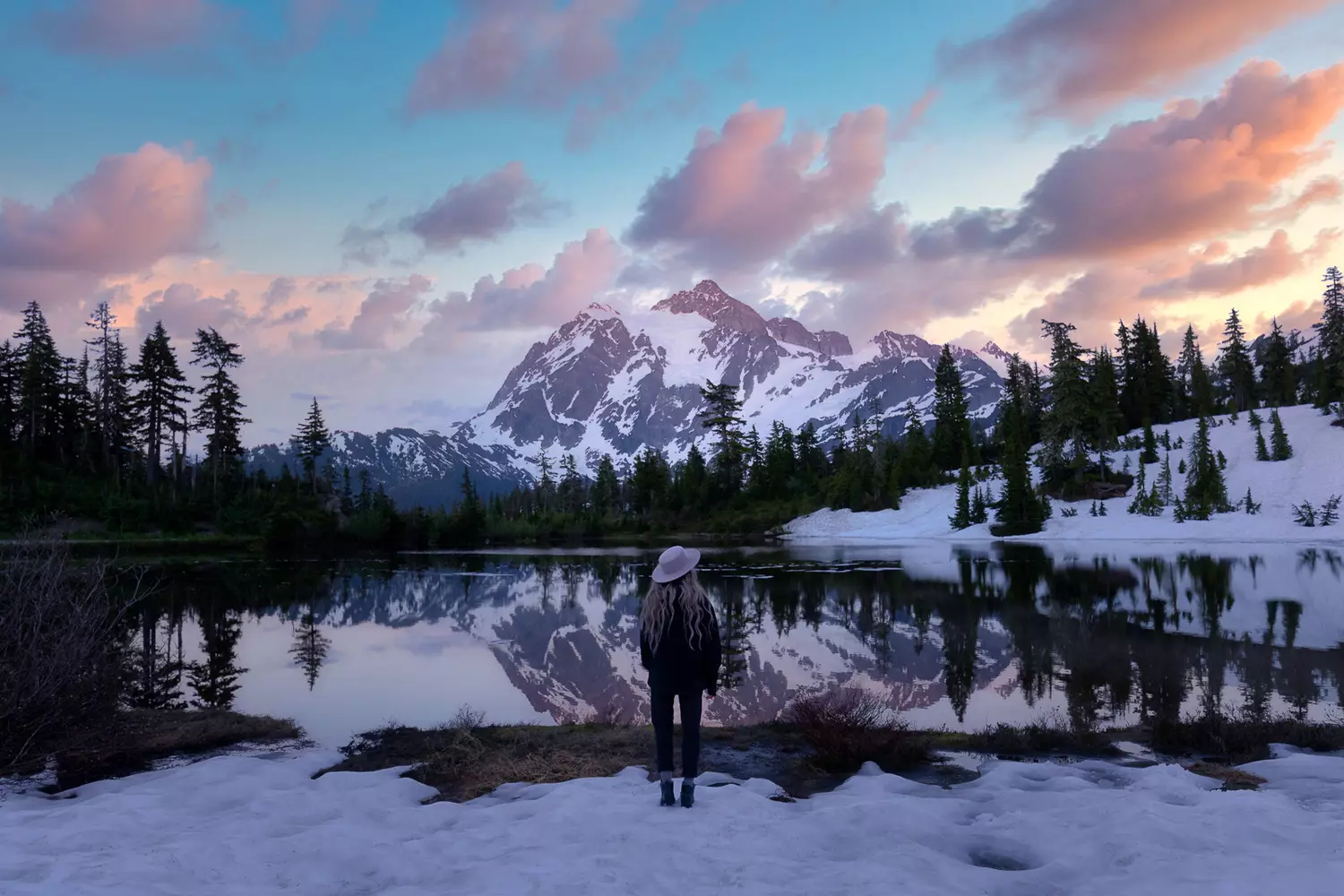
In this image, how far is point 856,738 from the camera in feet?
30.5

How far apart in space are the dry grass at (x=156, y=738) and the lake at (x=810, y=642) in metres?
0.84

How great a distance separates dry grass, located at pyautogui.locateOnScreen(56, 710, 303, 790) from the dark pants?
6.60m

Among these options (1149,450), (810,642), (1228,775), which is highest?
(1149,450)

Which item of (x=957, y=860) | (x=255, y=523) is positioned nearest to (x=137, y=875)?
(x=957, y=860)

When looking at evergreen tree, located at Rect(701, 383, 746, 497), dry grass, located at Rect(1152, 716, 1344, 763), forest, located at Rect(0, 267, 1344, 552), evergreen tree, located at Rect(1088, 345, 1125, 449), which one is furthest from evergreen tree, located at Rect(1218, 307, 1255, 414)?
dry grass, located at Rect(1152, 716, 1344, 763)

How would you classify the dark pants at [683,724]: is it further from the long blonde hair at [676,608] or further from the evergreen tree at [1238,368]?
the evergreen tree at [1238,368]

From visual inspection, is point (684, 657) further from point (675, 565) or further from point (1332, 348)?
point (1332, 348)

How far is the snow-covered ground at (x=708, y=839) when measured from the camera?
17.4 ft

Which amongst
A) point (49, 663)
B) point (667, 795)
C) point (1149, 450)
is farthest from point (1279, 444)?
point (49, 663)

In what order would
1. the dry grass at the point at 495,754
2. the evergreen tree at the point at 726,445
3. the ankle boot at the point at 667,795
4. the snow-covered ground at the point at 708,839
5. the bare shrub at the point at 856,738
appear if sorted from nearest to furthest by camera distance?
the snow-covered ground at the point at 708,839 → the ankle boot at the point at 667,795 → the dry grass at the point at 495,754 → the bare shrub at the point at 856,738 → the evergreen tree at the point at 726,445

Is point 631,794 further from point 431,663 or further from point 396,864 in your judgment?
point 431,663

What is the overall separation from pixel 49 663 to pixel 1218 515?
63.5 meters

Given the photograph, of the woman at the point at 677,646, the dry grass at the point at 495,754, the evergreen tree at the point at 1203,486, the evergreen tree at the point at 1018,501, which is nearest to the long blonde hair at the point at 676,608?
the woman at the point at 677,646

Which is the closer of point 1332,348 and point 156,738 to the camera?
point 156,738
